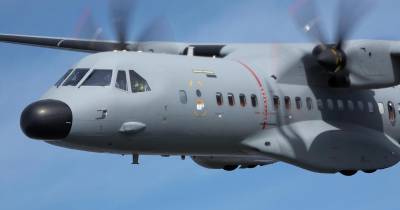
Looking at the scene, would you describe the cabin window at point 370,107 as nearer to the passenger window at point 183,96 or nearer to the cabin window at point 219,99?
the cabin window at point 219,99

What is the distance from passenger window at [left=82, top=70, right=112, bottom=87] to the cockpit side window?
1.67 feet

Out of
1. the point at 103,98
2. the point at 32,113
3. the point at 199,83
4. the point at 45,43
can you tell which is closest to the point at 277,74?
the point at 199,83

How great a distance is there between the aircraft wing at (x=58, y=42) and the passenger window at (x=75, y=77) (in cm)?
535

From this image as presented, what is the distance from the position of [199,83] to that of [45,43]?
912cm

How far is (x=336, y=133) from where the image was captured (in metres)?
23.3

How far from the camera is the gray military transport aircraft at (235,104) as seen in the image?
19734mm

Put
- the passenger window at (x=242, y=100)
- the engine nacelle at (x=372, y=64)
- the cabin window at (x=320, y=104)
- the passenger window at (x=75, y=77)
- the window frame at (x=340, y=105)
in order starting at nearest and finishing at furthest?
1. the passenger window at (x=75, y=77)
2. the passenger window at (x=242, y=100)
3. the engine nacelle at (x=372, y=64)
4. the cabin window at (x=320, y=104)
5. the window frame at (x=340, y=105)

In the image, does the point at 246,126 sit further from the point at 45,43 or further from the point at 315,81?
the point at 45,43

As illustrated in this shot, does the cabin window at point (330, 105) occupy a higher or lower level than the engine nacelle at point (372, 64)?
lower

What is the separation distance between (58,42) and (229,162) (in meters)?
6.93

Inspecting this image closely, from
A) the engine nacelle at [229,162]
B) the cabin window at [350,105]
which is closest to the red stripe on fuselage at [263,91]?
the cabin window at [350,105]

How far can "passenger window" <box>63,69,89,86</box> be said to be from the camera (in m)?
20.2

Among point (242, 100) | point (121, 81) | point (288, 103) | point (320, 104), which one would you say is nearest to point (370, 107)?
point (320, 104)

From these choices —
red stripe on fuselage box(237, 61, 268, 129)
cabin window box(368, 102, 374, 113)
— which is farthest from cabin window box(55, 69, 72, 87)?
cabin window box(368, 102, 374, 113)
